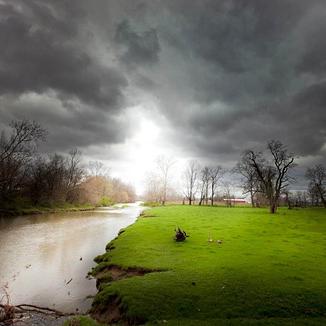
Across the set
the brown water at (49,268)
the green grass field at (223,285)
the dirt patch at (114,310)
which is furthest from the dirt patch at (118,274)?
the brown water at (49,268)

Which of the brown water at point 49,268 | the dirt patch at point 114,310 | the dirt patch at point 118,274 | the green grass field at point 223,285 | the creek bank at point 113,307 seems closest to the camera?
the green grass field at point 223,285

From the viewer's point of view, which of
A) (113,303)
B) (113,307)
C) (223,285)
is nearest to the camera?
(113,307)

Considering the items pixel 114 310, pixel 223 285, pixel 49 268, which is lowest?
pixel 49 268

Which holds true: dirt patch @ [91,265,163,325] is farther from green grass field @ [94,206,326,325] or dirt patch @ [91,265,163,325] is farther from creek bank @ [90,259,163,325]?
green grass field @ [94,206,326,325]

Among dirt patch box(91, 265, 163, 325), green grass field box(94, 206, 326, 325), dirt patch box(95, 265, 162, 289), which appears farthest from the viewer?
dirt patch box(95, 265, 162, 289)

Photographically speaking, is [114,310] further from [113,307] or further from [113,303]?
[113,303]

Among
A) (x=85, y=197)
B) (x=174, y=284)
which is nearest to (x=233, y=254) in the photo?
(x=174, y=284)

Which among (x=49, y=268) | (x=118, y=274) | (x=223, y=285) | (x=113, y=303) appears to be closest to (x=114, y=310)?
(x=113, y=303)

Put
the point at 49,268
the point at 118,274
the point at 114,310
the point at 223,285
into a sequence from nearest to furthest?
the point at 114,310 < the point at 223,285 < the point at 118,274 < the point at 49,268

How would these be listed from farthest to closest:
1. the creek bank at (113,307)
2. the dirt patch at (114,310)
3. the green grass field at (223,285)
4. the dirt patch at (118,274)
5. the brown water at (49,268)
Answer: the dirt patch at (118,274) < the brown water at (49,268) < the creek bank at (113,307) < the dirt patch at (114,310) < the green grass field at (223,285)

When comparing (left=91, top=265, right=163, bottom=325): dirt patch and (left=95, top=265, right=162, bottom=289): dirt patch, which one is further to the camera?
(left=95, top=265, right=162, bottom=289): dirt patch

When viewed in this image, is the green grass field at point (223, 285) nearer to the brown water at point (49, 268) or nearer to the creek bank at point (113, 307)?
the creek bank at point (113, 307)

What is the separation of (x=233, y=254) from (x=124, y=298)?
9.81m

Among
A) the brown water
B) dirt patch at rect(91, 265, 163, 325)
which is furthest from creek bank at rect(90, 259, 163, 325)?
the brown water
